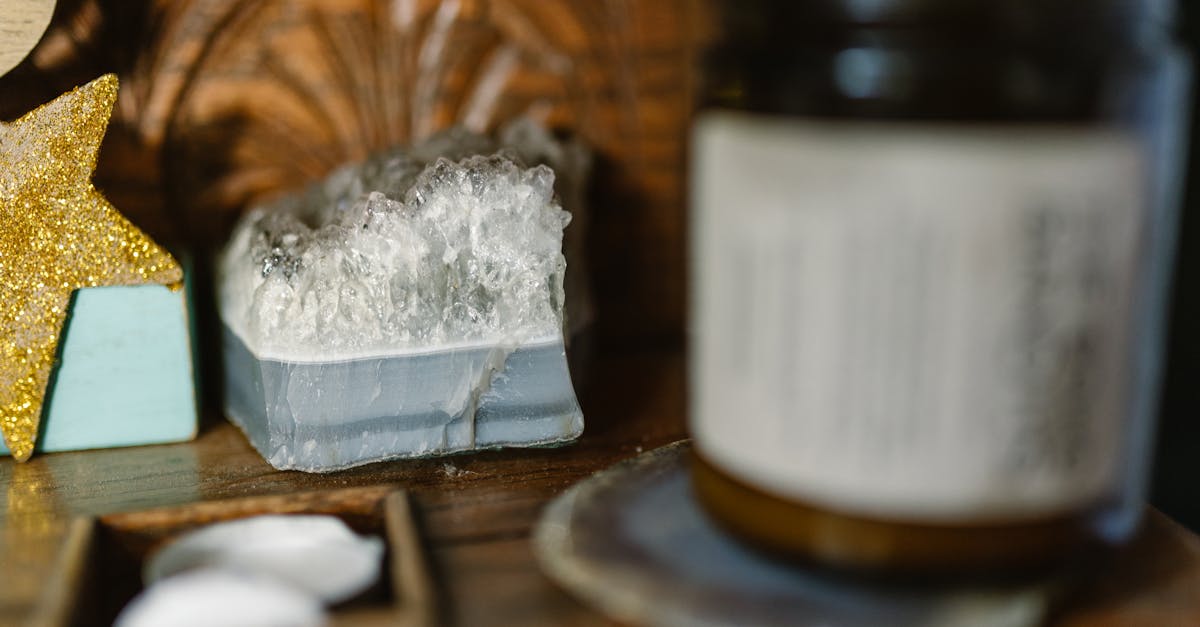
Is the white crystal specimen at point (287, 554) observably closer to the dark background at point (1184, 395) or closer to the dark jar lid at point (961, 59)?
the dark jar lid at point (961, 59)

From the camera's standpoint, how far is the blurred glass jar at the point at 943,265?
275 millimetres

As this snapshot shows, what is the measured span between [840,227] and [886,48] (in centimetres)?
5

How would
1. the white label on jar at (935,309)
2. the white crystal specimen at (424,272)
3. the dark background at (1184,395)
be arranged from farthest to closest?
1. the dark background at (1184,395)
2. the white crystal specimen at (424,272)
3. the white label on jar at (935,309)

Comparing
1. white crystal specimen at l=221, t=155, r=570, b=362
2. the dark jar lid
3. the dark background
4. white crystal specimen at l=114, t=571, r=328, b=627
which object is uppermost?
the dark jar lid

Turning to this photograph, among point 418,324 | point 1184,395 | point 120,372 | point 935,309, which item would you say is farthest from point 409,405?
point 1184,395

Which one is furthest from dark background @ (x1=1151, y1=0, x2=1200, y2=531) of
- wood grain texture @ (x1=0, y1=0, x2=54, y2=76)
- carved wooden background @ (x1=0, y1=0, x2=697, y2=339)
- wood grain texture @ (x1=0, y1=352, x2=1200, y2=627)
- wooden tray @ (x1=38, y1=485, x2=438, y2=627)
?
wood grain texture @ (x1=0, y1=0, x2=54, y2=76)

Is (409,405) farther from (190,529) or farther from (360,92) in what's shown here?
(360,92)

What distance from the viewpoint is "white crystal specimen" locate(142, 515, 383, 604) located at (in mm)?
341

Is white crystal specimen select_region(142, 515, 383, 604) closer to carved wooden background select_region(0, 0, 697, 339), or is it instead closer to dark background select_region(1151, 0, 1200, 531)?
carved wooden background select_region(0, 0, 697, 339)

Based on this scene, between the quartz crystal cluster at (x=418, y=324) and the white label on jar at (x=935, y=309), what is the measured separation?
17cm

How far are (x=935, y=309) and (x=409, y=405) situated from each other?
0.84ft

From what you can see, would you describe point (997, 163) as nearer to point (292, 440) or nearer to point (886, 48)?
point (886, 48)

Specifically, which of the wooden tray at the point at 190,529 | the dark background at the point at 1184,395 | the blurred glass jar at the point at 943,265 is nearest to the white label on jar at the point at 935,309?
the blurred glass jar at the point at 943,265

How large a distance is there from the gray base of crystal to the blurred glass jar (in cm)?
17
